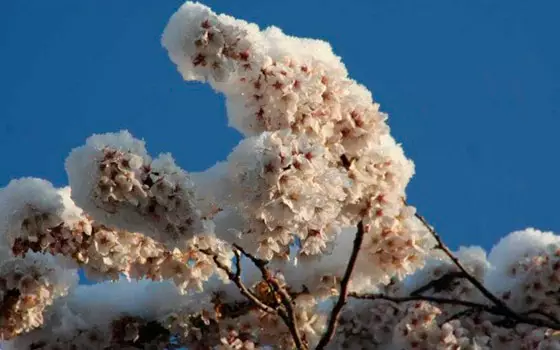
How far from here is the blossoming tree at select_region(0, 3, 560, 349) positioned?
357cm

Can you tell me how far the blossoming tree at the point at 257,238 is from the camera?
140 inches

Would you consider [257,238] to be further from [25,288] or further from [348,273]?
[25,288]

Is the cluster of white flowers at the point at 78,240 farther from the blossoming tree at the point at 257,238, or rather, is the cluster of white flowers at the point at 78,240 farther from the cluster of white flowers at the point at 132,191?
the cluster of white flowers at the point at 132,191

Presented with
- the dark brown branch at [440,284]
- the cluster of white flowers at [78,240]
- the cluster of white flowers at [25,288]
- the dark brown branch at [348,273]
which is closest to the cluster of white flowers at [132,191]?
the cluster of white flowers at [78,240]

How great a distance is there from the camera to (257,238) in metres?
3.61

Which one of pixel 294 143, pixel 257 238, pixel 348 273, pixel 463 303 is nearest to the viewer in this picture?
pixel 294 143

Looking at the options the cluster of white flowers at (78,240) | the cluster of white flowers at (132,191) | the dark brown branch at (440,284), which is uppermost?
the dark brown branch at (440,284)

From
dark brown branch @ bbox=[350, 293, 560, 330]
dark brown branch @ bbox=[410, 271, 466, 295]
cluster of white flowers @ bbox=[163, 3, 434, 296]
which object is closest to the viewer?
cluster of white flowers @ bbox=[163, 3, 434, 296]

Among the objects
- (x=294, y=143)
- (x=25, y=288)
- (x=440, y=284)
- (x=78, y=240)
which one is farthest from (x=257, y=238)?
(x=440, y=284)

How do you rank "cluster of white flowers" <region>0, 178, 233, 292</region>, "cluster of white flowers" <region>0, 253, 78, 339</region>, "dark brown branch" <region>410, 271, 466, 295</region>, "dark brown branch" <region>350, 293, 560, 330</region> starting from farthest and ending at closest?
"dark brown branch" <region>410, 271, 466, 295</region>, "cluster of white flowers" <region>0, 253, 78, 339</region>, "dark brown branch" <region>350, 293, 560, 330</region>, "cluster of white flowers" <region>0, 178, 233, 292</region>

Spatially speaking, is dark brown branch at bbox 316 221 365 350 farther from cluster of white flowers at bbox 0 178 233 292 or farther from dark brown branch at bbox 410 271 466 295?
dark brown branch at bbox 410 271 466 295

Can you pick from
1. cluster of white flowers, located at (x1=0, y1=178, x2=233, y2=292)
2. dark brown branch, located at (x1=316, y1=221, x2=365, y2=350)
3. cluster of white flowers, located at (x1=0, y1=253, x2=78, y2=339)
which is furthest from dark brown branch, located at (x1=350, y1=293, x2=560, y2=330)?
cluster of white flowers, located at (x1=0, y1=253, x2=78, y2=339)

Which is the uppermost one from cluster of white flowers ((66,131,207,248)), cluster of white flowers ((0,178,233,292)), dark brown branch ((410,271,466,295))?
dark brown branch ((410,271,466,295))

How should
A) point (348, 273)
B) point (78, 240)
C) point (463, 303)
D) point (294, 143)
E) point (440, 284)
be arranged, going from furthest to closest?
point (440, 284), point (463, 303), point (78, 240), point (348, 273), point (294, 143)
